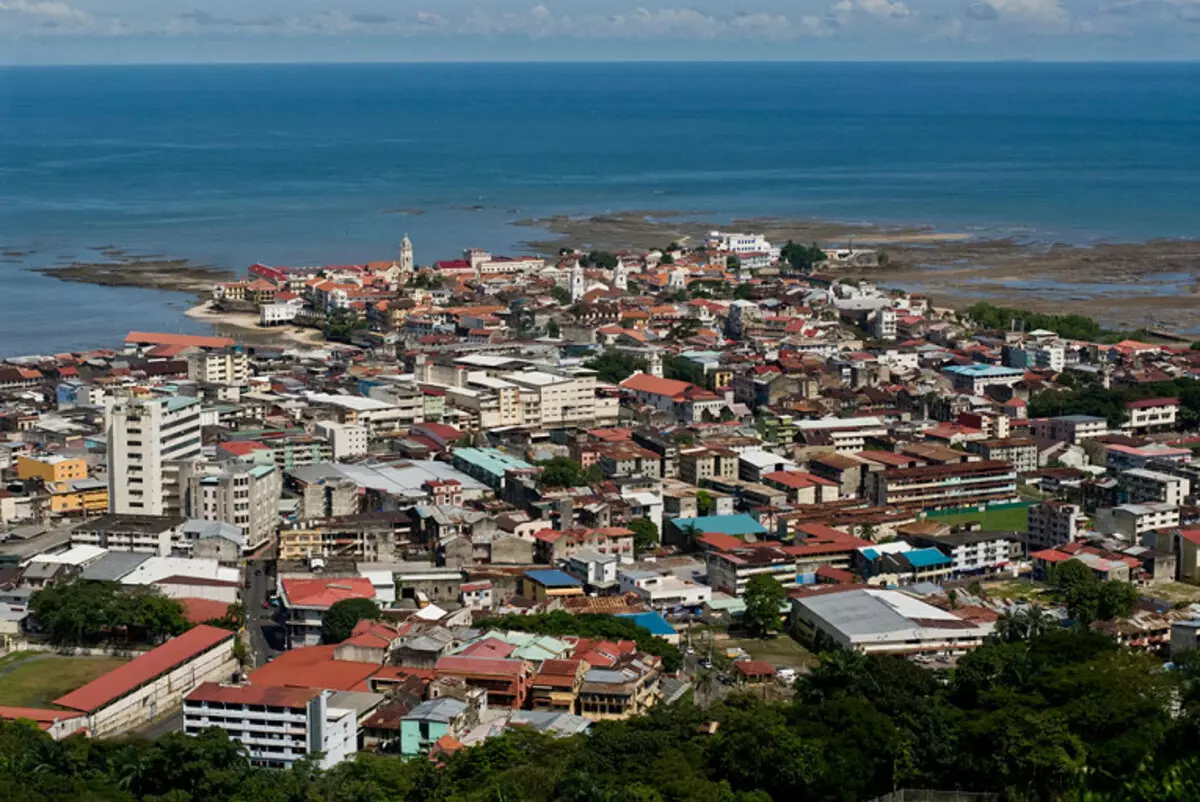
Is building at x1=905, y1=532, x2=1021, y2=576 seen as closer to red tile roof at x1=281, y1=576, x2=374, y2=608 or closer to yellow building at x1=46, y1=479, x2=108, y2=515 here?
red tile roof at x1=281, y1=576, x2=374, y2=608

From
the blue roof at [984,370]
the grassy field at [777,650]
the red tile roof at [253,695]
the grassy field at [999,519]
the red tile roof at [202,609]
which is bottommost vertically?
the grassy field at [999,519]

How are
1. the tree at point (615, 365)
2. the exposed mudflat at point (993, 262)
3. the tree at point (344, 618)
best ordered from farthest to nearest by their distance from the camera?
the exposed mudflat at point (993, 262) → the tree at point (615, 365) → the tree at point (344, 618)

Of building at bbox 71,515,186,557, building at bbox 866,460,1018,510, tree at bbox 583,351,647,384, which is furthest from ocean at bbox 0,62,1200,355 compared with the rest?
building at bbox 866,460,1018,510

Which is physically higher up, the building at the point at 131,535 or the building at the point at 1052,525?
the building at the point at 1052,525

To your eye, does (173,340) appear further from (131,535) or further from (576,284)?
(131,535)

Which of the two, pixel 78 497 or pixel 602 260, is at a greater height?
pixel 602 260

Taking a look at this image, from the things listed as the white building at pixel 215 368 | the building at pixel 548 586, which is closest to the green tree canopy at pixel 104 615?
the building at pixel 548 586

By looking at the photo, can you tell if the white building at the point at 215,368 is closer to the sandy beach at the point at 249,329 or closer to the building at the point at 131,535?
the sandy beach at the point at 249,329

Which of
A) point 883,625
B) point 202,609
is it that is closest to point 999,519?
point 883,625
